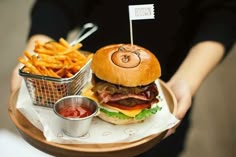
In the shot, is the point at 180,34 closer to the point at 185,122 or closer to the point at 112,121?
the point at 185,122

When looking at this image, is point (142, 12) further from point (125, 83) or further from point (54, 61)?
point (54, 61)

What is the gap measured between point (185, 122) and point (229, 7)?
53 cm

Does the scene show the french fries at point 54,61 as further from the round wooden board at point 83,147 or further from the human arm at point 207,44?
the human arm at point 207,44

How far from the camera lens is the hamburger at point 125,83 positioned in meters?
1.26

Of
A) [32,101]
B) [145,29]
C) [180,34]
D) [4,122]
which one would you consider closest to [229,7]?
[180,34]

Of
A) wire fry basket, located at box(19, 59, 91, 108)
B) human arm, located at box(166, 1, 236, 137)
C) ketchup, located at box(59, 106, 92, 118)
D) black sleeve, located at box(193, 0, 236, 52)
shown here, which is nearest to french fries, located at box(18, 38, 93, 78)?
wire fry basket, located at box(19, 59, 91, 108)

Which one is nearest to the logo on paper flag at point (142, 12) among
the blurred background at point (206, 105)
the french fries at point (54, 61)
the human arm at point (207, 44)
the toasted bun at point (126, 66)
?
the toasted bun at point (126, 66)

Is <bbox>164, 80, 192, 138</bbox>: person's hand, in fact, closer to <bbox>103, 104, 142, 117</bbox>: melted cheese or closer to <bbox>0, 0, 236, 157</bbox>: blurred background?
<bbox>103, 104, 142, 117</bbox>: melted cheese

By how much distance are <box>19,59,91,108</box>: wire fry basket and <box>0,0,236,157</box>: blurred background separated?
18.4 inches

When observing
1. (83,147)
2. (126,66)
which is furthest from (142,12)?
(83,147)

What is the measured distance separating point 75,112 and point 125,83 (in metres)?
0.18

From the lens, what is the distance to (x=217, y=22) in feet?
5.33

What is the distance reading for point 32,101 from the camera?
137cm

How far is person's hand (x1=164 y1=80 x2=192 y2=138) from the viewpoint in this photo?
1.36 meters
